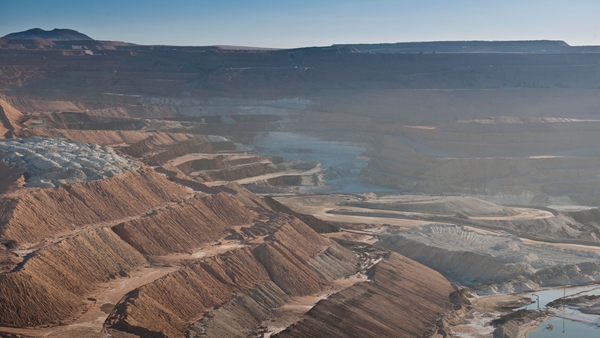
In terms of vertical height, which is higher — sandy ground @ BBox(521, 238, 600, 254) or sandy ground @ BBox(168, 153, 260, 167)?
sandy ground @ BBox(168, 153, 260, 167)

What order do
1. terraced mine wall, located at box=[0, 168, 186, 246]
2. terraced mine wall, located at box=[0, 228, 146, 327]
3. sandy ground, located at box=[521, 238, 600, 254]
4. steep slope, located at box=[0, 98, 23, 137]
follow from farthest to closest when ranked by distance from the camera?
1. steep slope, located at box=[0, 98, 23, 137]
2. sandy ground, located at box=[521, 238, 600, 254]
3. terraced mine wall, located at box=[0, 168, 186, 246]
4. terraced mine wall, located at box=[0, 228, 146, 327]

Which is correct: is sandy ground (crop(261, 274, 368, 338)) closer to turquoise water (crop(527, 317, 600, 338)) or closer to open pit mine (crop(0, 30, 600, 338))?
open pit mine (crop(0, 30, 600, 338))

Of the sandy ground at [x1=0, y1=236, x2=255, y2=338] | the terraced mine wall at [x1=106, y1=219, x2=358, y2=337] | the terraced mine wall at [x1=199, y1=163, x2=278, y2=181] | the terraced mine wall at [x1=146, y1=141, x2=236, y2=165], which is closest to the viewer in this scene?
the sandy ground at [x1=0, y1=236, x2=255, y2=338]

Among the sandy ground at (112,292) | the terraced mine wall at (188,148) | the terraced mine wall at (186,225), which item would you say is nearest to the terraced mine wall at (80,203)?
the terraced mine wall at (186,225)

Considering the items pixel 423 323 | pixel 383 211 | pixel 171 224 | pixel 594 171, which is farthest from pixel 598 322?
pixel 594 171

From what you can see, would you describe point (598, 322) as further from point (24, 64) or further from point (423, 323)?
point (24, 64)

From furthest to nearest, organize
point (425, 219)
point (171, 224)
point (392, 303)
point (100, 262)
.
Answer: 1. point (425, 219)
2. point (171, 224)
3. point (392, 303)
4. point (100, 262)

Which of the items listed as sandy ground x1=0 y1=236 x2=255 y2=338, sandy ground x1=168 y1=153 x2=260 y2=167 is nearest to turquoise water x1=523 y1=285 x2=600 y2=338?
sandy ground x1=0 y1=236 x2=255 y2=338

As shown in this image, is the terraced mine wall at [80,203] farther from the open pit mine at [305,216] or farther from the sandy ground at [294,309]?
the sandy ground at [294,309]
